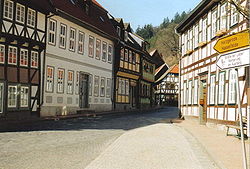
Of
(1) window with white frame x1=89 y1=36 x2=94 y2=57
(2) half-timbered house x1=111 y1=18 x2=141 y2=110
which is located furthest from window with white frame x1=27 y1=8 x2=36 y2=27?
(2) half-timbered house x1=111 y1=18 x2=141 y2=110

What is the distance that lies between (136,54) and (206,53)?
70.5 feet

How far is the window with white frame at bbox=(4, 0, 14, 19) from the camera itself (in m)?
18.2

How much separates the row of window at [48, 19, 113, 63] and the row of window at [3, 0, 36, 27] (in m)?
1.94

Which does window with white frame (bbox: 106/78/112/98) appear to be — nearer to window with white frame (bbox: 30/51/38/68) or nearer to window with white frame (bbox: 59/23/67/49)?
window with white frame (bbox: 59/23/67/49)

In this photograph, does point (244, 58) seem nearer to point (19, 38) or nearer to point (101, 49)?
point (19, 38)

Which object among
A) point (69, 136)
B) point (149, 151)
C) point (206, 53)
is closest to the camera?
point (149, 151)

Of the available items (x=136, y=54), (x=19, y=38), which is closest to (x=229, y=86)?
(x=19, y=38)

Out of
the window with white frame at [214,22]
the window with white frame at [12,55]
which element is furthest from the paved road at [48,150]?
the window with white frame at [214,22]

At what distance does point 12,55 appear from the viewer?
18797 millimetres

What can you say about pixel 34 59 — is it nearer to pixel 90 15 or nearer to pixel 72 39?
pixel 72 39

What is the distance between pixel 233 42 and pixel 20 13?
15947 mm

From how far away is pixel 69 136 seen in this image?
12.6 metres

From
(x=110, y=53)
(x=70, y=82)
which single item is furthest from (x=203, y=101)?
(x=110, y=53)

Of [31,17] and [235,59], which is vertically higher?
[31,17]
